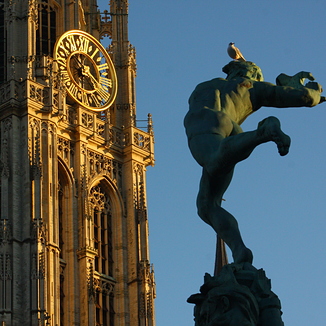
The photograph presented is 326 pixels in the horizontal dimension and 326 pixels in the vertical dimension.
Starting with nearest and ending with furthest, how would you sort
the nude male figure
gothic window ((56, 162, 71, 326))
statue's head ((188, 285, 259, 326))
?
statue's head ((188, 285, 259, 326)) → the nude male figure → gothic window ((56, 162, 71, 326))

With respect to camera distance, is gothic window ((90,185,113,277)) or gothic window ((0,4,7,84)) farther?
gothic window ((0,4,7,84))

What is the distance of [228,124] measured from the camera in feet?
26.1

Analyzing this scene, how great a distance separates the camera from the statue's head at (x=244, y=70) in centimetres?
840

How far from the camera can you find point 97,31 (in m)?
55.3

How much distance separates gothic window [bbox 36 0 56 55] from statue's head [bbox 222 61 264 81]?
4286 centimetres

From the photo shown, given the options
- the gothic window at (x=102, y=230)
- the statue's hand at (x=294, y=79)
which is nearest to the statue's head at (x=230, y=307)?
the statue's hand at (x=294, y=79)

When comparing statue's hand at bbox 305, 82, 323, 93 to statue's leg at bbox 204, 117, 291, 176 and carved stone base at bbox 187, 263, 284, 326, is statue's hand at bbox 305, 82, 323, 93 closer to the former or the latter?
statue's leg at bbox 204, 117, 291, 176

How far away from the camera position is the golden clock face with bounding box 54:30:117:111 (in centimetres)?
5025

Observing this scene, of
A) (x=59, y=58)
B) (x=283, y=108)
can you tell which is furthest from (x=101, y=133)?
(x=283, y=108)

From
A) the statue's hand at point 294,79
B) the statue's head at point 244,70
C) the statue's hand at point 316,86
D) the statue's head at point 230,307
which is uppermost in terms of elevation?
the statue's head at point 244,70

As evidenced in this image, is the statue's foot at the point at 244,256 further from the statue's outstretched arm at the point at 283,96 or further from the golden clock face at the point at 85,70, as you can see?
the golden clock face at the point at 85,70

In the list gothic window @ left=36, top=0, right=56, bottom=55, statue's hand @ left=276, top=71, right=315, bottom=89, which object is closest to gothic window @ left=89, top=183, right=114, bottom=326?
gothic window @ left=36, top=0, right=56, bottom=55

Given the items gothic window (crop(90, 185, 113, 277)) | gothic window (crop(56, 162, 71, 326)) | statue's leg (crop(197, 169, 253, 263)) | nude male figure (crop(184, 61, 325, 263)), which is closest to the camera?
nude male figure (crop(184, 61, 325, 263))

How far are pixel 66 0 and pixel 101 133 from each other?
21.2 ft
